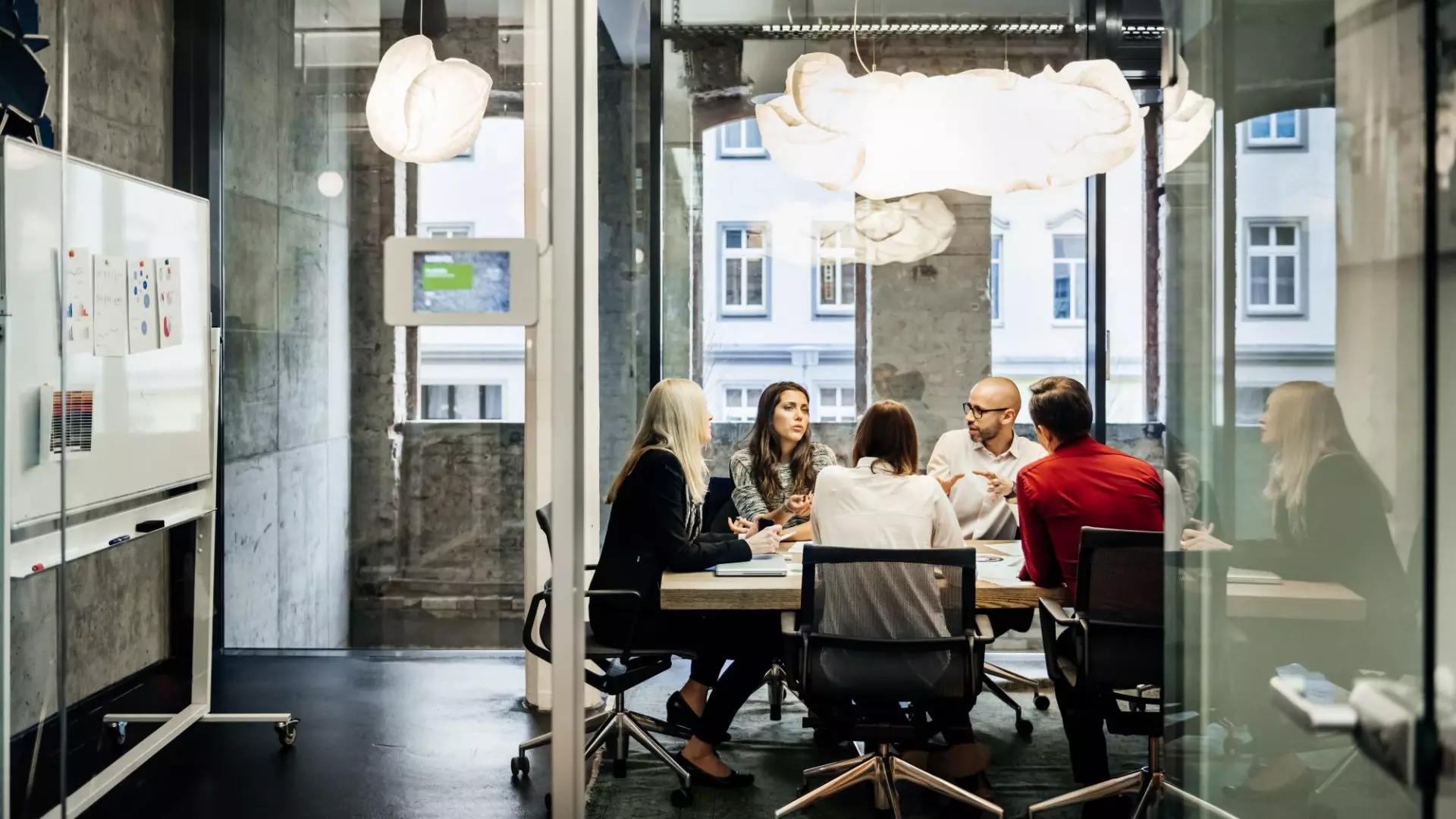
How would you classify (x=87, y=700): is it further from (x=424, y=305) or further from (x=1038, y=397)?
(x=1038, y=397)

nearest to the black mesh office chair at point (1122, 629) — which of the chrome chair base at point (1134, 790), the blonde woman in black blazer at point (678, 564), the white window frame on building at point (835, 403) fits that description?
the chrome chair base at point (1134, 790)

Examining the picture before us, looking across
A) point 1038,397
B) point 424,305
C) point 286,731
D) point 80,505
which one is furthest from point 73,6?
point 1038,397

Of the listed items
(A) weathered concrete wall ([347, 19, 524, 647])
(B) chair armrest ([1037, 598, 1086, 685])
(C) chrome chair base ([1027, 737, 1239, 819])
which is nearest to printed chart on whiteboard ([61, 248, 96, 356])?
(A) weathered concrete wall ([347, 19, 524, 647])

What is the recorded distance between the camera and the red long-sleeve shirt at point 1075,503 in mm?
3275

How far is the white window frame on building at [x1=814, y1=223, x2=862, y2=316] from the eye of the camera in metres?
5.54

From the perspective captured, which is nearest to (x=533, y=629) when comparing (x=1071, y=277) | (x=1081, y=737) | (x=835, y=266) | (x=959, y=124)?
(x=1081, y=737)

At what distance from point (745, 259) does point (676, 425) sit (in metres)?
2.14

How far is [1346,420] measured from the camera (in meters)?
1.37

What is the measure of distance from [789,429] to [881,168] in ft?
4.25

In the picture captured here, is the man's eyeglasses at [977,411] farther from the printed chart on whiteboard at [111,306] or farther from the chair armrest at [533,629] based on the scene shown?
the printed chart on whiteboard at [111,306]

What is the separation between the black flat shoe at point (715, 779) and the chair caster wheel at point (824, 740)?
0.45m

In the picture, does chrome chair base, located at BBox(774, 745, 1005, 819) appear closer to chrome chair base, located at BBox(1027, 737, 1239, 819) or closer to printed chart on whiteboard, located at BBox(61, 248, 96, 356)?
chrome chair base, located at BBox(1027, 737, 1239, 819)

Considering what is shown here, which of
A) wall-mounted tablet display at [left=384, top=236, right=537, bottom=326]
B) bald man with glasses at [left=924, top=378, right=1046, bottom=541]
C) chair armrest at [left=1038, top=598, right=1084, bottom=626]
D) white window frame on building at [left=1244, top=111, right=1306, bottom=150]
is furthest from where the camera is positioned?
bald man with glasses at [left=924, top=378, right=1046, bottom=541]

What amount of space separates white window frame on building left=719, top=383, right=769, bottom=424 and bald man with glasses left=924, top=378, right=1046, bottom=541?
3.31 ft
